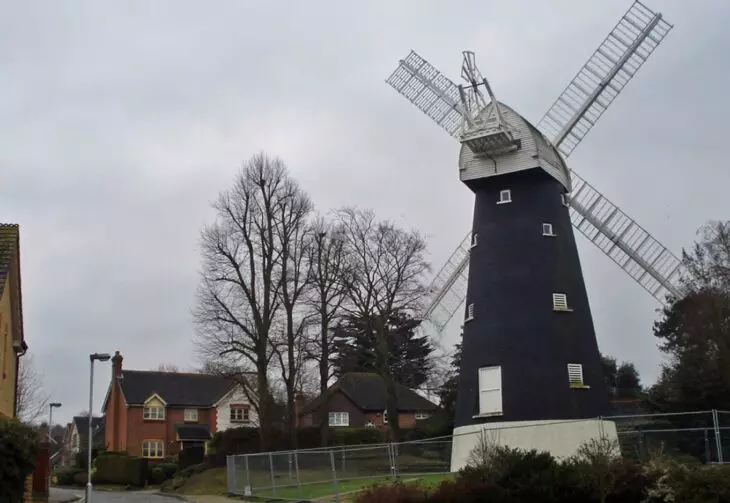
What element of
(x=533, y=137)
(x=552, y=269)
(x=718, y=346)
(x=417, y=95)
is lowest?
(x=718, y=346)

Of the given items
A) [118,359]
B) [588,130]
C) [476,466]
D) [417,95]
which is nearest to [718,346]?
[588,130]

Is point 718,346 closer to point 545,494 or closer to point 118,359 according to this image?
point 545,494

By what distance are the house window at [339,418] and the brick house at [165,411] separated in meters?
6.41

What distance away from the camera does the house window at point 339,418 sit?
6875 centimetres

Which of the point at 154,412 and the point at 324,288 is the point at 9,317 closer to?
the point at 324,288

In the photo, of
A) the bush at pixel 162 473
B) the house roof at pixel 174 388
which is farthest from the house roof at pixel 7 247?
the house roof at pixel 174 388

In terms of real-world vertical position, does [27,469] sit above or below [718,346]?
below

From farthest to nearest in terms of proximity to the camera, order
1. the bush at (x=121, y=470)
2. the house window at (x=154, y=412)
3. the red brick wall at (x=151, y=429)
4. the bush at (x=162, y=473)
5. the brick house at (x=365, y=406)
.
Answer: the house window at (x=154, y=412)
the brick house at (x=365, y=406)
the red brick wall at (x=151, y=429)
the bush at (x=162, y=473)
the bush at (x=121, y=470)

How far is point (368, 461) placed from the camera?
3003 cm

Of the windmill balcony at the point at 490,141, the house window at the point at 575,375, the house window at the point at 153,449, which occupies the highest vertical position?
the windmill balcony at the point at 490,141

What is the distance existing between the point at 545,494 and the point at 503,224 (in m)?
14.3

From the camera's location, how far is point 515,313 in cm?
3256

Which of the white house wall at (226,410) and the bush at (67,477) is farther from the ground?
the white house wall at (226,410)

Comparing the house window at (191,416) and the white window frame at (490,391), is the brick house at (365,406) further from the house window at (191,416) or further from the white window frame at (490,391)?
the white window frame at (490,391)
